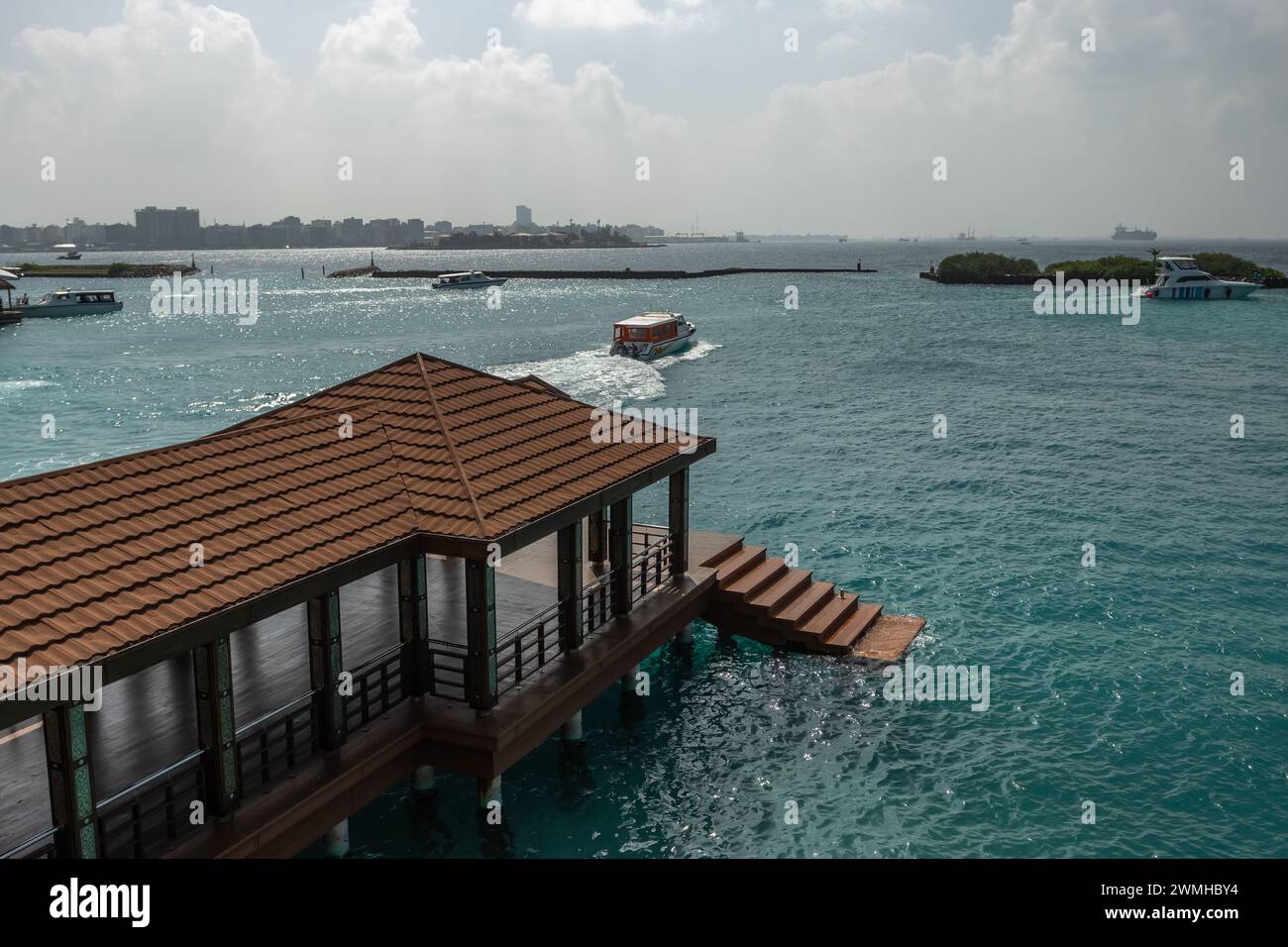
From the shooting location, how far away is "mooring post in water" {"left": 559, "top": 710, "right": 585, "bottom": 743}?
18453 mm

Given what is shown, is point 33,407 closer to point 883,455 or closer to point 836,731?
point 883,455

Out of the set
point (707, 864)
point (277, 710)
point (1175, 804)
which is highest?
point (707, 864)

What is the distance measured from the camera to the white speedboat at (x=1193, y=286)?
12535 cm

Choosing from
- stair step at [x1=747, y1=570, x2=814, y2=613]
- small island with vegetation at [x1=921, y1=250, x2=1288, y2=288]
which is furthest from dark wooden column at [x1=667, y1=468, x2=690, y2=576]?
small island with vegetation at [x1=921, y1=250, x2=1288, y2=288]

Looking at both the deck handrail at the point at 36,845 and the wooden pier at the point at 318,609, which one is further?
the wooden pier at the point at 318,609

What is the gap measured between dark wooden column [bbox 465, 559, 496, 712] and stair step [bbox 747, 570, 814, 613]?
336 inches

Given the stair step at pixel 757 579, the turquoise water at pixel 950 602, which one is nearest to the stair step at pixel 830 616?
the turquoise water at pixel 950 602

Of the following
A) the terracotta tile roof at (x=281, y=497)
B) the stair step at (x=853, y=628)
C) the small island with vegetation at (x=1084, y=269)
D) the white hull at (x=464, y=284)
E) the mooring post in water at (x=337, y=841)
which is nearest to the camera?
the terracotta tile roof at (x=281, y=497)

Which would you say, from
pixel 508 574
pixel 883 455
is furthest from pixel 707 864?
pixel 883 455

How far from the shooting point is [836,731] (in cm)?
1947

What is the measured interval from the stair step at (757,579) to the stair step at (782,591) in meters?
0.12

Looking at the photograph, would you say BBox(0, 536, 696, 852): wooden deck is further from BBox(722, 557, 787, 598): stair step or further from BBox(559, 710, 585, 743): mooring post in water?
BBox(722, 557, 787, 598): stair step

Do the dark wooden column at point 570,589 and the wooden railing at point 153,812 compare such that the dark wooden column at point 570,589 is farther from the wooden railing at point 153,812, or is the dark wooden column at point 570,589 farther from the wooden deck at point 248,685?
the wooden railing at point 153,812

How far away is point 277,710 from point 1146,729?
1615cm
